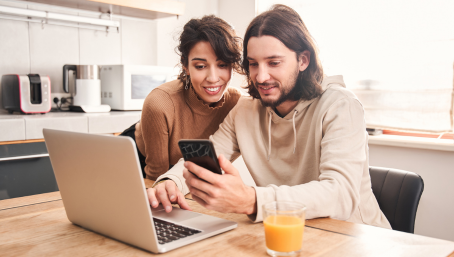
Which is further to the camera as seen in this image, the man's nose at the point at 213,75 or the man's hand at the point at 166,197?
the man's nose at the point at 213,75

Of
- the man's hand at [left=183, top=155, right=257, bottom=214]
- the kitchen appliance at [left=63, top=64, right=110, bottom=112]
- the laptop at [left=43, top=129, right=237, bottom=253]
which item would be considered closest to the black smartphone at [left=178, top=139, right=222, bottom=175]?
the man's hand at [left=183, top=155, right=257, bottom=214]

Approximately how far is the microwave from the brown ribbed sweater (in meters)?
1.25

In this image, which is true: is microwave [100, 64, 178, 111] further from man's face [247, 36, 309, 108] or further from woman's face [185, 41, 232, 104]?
man's face [247, 36, 309, 108]

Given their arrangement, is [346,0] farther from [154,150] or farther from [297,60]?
[154,150]

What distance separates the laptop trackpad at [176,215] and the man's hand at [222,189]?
0.06 meters

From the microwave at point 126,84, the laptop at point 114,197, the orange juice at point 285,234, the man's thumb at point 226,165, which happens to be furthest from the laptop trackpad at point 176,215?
the microwave at point 126,84

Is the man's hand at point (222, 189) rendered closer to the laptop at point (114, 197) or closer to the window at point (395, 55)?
the laptop at point (114, 197)

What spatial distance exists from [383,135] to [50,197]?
221 centimetres

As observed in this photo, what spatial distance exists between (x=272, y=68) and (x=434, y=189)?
5.33 feet

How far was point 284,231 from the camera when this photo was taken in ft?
2.24

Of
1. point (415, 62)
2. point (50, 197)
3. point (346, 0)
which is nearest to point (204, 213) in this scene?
point (50, 197)

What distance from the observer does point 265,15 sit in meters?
1.33

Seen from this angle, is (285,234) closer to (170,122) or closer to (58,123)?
(170,122)

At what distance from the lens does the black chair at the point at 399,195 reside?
3.97 ft
